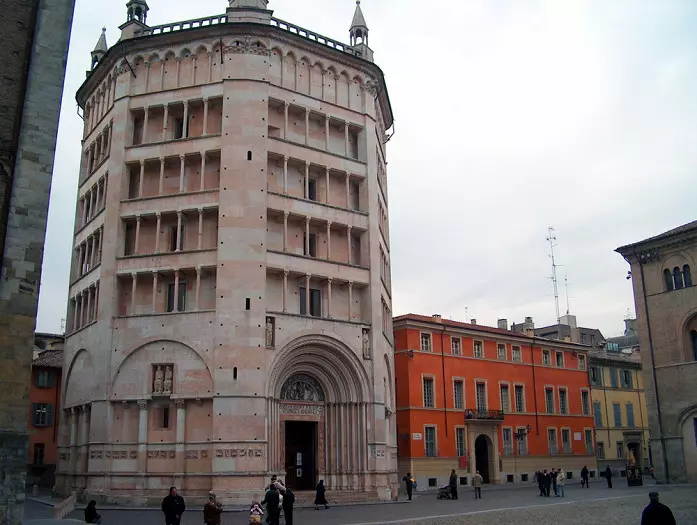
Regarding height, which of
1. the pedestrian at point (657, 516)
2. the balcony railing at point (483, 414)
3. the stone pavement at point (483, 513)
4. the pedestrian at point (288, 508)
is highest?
the balcony railing at point (483, 414)

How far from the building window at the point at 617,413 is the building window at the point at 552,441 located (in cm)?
1100

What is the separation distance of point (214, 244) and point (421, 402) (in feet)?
73.5

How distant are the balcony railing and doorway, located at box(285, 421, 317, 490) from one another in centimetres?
2019

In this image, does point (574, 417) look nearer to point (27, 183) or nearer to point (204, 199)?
point (204, 199)

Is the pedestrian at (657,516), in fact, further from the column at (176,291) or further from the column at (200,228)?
the column at (200,228)

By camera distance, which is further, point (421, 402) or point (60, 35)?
point (421, 402)

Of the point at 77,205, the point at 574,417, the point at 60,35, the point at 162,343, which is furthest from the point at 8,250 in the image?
the point at 574,417

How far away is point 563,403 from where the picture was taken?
6384 cm

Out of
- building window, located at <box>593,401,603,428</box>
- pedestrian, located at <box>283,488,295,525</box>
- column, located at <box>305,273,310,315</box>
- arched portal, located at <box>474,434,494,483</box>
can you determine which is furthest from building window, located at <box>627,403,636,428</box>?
pedestrian, located at <box>283,488,295,525</box>

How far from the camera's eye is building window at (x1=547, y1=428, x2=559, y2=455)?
61131mm

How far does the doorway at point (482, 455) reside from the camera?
56.2 meters

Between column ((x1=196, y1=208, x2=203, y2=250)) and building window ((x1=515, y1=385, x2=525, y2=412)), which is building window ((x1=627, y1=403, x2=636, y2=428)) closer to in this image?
building window ((x1=515, y1=385, x2=525, y2=412))

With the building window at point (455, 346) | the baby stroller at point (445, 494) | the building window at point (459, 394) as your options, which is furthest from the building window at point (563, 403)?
the baby stroller at point (445, 494)

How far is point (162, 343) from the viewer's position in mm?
35469
